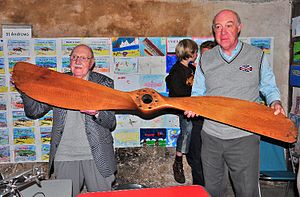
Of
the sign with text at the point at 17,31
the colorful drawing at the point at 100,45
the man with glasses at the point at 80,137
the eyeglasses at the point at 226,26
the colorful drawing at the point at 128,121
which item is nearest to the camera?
the eyeglasses at the point at 226,26

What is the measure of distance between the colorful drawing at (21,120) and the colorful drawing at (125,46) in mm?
1099

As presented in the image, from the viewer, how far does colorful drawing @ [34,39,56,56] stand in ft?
11.2

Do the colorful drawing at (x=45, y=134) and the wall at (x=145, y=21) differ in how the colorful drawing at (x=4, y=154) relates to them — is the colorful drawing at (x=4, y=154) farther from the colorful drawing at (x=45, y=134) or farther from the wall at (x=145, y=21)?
the colorful drawing at (x=45, y=134)

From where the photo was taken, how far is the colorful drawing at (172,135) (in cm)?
362

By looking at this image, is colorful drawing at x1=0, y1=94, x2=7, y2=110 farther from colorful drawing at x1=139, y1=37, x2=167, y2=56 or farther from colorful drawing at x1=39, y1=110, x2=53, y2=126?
colorful drawing at x1=139, y1=37, x2=167, y2=56

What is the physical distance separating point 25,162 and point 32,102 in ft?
4.95

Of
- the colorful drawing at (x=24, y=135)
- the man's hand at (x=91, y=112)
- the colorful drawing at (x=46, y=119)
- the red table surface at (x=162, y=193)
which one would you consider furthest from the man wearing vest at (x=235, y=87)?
the colorful drawing at (x=24, y=135)

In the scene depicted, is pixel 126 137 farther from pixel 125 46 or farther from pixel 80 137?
pixel 80 137

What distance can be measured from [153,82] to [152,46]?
367mm

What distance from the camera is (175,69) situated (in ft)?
10.9

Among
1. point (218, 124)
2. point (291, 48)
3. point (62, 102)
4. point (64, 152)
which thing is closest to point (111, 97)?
point (62, 102)

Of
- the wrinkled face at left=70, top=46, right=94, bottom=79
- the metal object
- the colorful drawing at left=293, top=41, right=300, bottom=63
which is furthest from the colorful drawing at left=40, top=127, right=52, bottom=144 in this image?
the colorful drawing at left=293, top=41, right=300, bottom=63

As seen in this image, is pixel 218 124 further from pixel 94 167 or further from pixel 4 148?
pixel 4 148

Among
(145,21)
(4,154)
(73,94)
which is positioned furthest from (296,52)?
(4,154)
